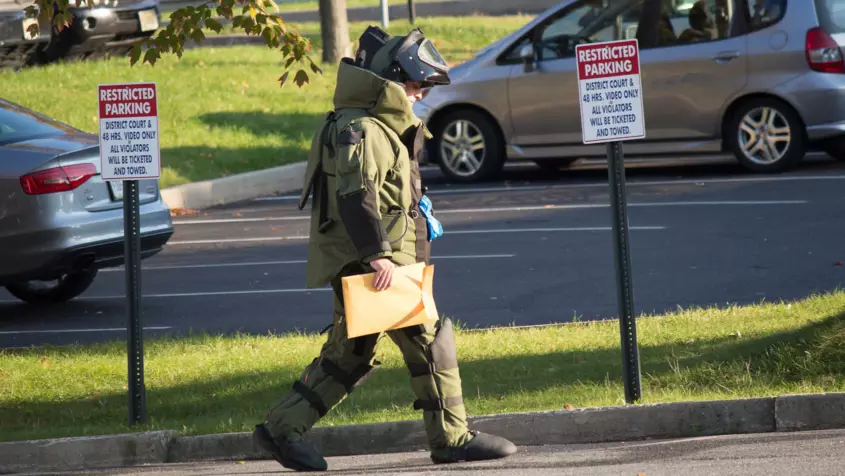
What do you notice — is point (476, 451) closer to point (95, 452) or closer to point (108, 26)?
point (95, 452)

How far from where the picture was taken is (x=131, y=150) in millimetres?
6609

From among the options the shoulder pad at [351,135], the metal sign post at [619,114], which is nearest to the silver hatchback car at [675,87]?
the metal sign post at [619,114]

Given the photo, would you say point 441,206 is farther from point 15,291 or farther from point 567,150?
point 15,291

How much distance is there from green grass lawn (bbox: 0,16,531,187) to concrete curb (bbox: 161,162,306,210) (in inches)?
15.3

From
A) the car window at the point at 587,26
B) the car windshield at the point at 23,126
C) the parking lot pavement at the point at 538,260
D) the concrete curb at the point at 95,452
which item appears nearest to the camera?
the concrete curb at the point at 95,452

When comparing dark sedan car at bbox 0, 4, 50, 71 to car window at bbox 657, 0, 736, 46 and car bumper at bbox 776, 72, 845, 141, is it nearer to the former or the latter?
car window at bbox 657, 0, 736, 46

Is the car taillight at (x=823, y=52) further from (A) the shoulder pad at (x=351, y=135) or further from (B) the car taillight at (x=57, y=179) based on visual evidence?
(A) the shoulder pad at (x=351, y=135)

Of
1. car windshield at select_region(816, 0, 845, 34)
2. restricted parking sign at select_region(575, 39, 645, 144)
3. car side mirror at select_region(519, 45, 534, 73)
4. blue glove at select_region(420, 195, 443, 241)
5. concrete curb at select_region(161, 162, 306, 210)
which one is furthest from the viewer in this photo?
concrete curb at select_region(161, 162, 306, 210)

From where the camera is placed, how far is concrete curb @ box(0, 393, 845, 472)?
5996 millimetres

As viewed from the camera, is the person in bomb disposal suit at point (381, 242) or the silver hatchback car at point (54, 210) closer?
the person in bomb disposal suit at point (381, 242)

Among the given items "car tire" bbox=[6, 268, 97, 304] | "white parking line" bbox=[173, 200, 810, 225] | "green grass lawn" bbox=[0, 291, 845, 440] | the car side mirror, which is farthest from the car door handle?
"car tire" bbox=[6, 268, 97, 304]

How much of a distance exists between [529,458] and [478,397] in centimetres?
108

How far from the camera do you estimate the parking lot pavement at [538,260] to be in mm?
9266

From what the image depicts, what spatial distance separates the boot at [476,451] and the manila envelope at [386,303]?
54 cm
